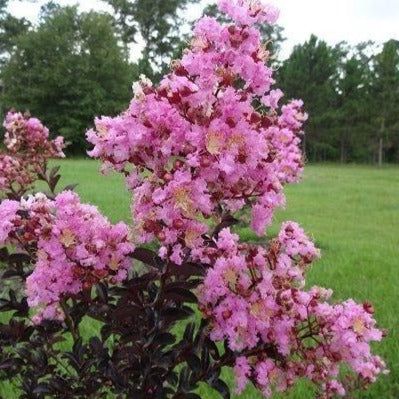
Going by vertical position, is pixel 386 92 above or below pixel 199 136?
above

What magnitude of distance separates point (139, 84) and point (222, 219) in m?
0.40

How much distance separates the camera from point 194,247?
4.42 feet

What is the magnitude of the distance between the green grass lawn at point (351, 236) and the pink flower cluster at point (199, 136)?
5.16 ft

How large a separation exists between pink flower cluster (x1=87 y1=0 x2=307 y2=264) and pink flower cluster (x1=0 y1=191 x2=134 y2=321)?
0.09 meters

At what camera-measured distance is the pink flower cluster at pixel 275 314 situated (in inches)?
56.1

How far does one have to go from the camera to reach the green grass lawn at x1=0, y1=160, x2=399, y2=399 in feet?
11.1

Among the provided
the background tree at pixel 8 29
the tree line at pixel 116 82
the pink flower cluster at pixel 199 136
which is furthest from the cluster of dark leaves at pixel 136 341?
the background tree at pixel 8 29

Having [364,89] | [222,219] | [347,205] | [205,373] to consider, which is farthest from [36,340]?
[364,89]

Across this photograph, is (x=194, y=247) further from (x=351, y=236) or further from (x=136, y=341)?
(x=351, y=236)

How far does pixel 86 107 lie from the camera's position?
3031 cm

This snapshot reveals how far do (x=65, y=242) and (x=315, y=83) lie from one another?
3260cm

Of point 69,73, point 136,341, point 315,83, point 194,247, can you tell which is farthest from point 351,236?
point 315,83

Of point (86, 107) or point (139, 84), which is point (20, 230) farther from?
point (86, 107)

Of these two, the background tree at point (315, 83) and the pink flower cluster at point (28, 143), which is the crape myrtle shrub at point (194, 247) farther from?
the background tree at point (315, 83)
